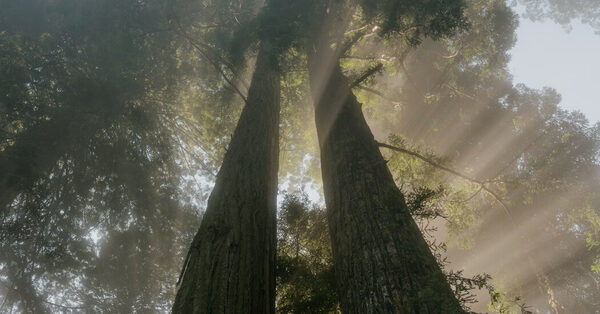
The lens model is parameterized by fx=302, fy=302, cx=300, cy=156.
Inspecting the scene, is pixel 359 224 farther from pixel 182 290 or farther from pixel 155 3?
pixel 155 3

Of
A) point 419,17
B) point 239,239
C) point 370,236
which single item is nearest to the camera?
point 370,236

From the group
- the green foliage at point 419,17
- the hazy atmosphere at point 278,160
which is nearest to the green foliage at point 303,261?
the hazy atmosphere at point 278,160

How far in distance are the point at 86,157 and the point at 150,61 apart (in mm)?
3734

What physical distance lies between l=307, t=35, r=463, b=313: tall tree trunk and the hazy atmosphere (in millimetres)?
19

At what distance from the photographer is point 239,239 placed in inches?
114

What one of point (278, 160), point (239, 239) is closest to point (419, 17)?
point (278, 160)

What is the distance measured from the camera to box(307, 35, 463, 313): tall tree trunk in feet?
6.86

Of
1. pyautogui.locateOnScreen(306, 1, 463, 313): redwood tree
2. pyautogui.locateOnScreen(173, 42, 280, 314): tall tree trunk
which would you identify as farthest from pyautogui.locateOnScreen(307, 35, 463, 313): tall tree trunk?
pyautogui.locateOnScreen(173, 42, 280, 314): tall tree trunk

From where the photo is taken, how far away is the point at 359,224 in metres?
2.82

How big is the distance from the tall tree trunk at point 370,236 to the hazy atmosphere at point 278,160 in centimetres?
2

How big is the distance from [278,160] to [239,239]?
2.01 m

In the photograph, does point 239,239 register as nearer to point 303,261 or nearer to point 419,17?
point 303,261

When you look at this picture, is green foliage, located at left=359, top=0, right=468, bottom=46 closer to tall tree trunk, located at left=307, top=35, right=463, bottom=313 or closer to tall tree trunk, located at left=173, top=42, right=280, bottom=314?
tall tree trunk, located at left=307, top=35, right=463, bottom=313

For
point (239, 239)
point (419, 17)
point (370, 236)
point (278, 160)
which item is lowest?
point (370, 236)
